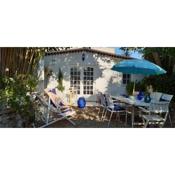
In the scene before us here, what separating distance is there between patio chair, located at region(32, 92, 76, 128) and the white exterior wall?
427 millimetres

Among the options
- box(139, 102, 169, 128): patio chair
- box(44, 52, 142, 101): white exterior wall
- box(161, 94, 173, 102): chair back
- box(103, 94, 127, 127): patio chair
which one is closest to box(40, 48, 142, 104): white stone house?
box(44, 52, 142, 101): white exterior wall

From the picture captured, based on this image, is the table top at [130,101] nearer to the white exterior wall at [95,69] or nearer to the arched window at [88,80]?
the white exterior wall at [95,69]

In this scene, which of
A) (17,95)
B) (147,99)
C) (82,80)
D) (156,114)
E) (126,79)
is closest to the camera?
(17,95)

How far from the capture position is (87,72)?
948 cm

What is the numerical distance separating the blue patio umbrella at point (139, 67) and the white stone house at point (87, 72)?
0.53 ft

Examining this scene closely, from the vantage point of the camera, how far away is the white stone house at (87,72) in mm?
8688

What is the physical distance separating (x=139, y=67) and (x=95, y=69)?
5.96 ft

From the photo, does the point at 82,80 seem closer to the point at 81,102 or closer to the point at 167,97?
the point at 81,102

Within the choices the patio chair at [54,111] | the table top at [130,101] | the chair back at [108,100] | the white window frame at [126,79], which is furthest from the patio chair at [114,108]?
the patio chair at [54,111]

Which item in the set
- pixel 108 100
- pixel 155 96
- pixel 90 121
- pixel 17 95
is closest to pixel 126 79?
pixel 108 100
